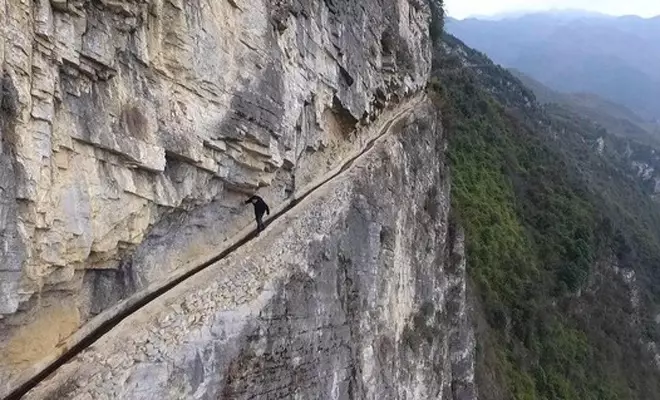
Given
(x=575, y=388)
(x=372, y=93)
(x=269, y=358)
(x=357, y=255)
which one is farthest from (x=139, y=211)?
(x=575, y=388)

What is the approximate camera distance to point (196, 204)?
579 inches

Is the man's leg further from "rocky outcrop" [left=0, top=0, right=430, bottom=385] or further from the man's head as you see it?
"rocky outcrop" [left=0, top=0, right=430, bottom=385]

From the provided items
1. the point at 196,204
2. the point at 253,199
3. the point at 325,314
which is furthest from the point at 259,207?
the point at 325,314

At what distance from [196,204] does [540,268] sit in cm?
3536

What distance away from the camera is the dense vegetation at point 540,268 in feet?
124

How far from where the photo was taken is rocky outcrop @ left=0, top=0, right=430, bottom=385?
10.3 meters

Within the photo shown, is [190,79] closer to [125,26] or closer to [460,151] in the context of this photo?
[125,26]

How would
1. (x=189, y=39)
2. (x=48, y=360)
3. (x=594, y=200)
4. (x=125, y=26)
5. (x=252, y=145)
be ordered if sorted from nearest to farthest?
1. (x=48, y=360)
2. (x=125, y=26)
3. (x=189, y=39)
4. (x=252, y=145)
5. (x=594, y=200)

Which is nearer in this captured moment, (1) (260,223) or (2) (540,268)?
(1) (260,223)

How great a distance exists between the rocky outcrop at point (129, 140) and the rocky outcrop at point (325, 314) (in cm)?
98

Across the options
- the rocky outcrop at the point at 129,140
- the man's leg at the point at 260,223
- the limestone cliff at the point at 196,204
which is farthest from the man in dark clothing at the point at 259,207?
the rocky outcrop at the point at 129,140

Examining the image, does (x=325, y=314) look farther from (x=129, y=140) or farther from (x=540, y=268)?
(x=540, y=268)

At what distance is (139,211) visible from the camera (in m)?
12.8

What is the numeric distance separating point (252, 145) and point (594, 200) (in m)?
57.0
